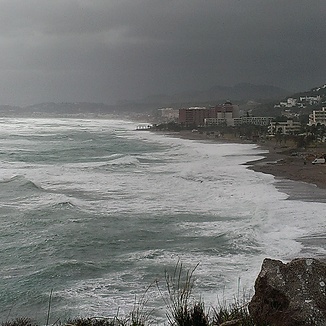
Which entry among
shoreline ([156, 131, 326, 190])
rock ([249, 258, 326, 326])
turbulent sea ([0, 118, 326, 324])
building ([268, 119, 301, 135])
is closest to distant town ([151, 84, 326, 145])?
building ([268, 119, 301, 135])

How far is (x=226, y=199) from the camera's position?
2214cm

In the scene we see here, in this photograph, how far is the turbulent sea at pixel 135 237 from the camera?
35.6 ft

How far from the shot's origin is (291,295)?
462 centimetres

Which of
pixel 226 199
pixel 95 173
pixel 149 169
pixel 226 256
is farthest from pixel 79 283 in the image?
pixel 149 169

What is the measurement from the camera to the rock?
4373 mm

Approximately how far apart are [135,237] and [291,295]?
37.1ft

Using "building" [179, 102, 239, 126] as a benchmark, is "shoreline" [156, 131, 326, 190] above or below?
below

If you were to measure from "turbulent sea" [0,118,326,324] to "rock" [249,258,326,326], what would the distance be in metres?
1.15

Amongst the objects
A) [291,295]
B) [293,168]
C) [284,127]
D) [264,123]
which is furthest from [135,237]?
[264,123]

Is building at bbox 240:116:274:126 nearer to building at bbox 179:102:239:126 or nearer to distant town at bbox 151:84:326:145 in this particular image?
distant town at bbox 151:84:326:145

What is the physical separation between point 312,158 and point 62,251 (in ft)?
106

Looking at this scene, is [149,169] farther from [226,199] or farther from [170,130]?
[170,130]

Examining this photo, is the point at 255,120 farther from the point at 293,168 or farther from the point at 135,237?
the point at 135,237

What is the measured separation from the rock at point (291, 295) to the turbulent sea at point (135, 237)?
45.1 inches
